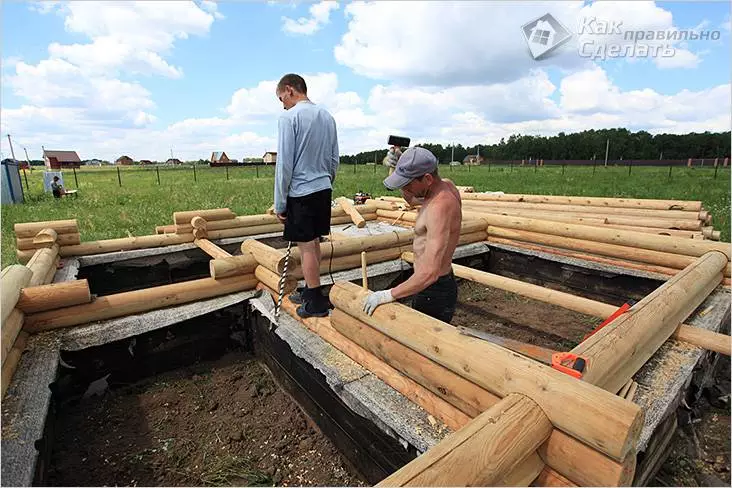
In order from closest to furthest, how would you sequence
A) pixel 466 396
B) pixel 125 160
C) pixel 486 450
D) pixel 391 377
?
pixel 486 450, pixel 466 396, pixel 391 377, pixel 125 160

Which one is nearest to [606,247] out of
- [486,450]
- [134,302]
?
[486,450]

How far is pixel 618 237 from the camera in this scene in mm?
5395

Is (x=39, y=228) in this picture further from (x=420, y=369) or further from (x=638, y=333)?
(x=638, y=333)

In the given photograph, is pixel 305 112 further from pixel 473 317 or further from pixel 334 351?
pixel 473 317

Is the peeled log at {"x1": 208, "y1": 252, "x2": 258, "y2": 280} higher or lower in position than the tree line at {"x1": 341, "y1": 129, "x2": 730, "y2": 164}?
lower

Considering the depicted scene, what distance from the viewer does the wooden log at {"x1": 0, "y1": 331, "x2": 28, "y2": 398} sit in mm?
2749

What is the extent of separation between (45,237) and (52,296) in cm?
233

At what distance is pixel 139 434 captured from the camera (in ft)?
10.6

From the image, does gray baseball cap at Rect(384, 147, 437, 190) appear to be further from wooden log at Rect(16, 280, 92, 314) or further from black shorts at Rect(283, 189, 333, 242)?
wooden log at Rect(16, 280, 92, 314)

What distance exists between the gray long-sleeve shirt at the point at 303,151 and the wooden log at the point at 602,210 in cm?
592

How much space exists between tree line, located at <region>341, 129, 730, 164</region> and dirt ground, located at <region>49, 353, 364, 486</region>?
5096 centimetres

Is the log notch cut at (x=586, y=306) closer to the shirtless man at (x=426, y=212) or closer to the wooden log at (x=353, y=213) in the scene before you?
the shirtless man at (x=426, y=212)

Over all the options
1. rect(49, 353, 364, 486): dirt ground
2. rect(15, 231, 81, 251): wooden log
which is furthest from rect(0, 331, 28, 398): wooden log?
rect(15, 231, 81, 251): wooden log

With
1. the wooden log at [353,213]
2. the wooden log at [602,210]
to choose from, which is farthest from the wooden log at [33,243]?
the wooden log at [602,210]
